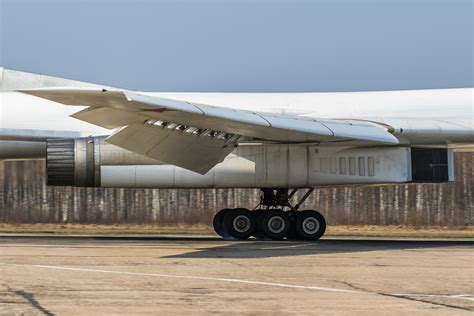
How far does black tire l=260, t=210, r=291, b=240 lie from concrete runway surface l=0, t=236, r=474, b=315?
6.47ft

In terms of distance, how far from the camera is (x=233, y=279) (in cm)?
1179

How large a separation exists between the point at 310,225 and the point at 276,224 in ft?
2.69

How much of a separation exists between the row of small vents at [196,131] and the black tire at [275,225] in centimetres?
246

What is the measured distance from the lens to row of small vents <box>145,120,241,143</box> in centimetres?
1681

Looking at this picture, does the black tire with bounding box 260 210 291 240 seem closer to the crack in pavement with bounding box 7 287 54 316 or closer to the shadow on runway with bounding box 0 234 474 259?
the shadow on runway with bounding box 0 234 474 259

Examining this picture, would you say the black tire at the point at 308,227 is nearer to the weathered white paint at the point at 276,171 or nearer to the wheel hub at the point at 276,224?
the wheel hub at the point at 276,224

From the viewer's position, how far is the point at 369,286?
444 inches

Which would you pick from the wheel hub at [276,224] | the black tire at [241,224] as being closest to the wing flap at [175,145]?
the black tire at [241,224]

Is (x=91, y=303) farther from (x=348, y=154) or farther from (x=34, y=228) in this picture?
(x=34, y=228)

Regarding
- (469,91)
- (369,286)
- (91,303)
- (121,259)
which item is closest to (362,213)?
(469,91)

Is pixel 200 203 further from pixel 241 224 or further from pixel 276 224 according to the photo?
pixel 276 224

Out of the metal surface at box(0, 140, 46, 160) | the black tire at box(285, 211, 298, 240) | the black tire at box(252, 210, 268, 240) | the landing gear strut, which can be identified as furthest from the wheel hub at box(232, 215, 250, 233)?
the metal surface at box(0, 140, 46, 160)

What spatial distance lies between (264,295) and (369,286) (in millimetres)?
1699

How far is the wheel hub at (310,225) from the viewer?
20.2m
